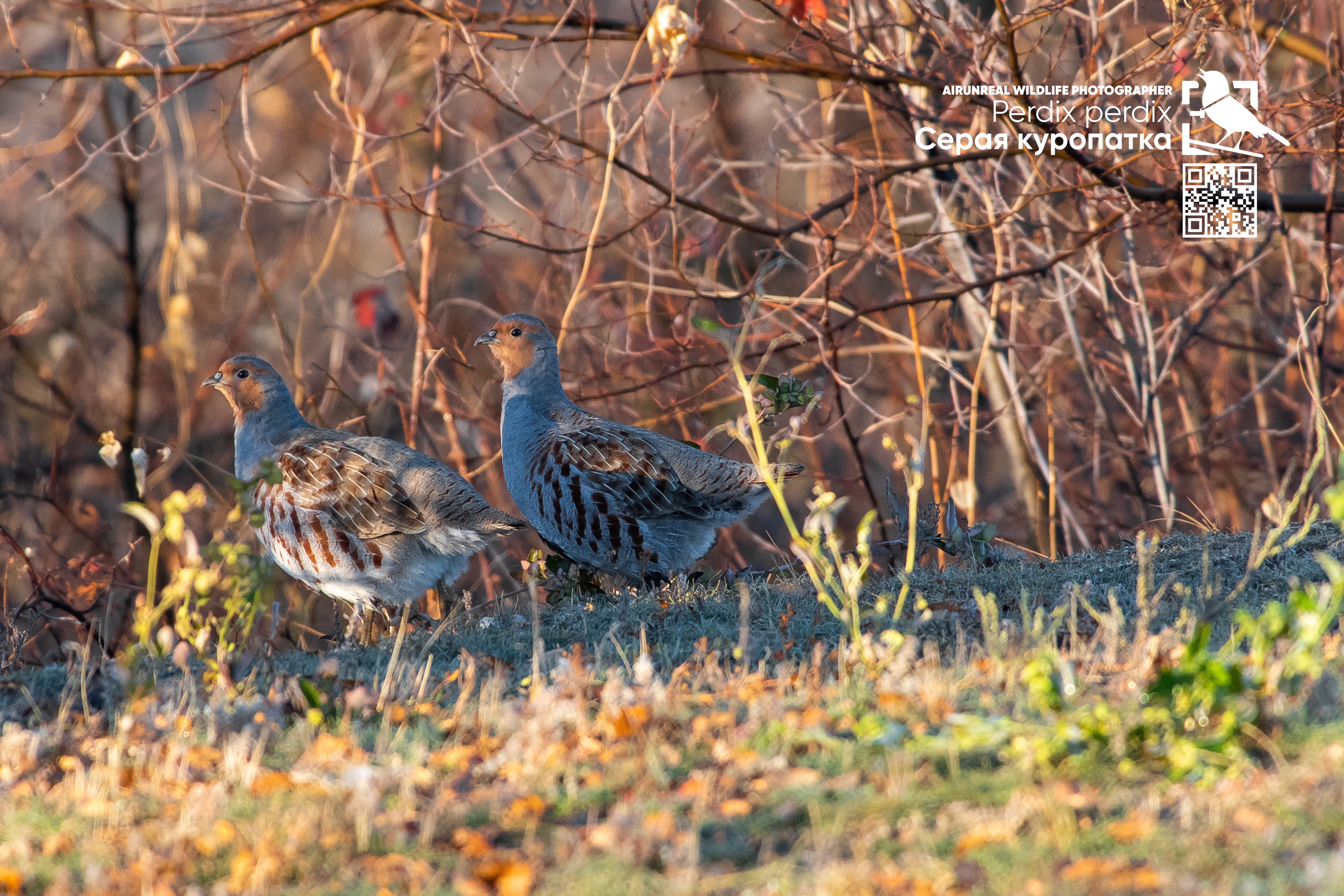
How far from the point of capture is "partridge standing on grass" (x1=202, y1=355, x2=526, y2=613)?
525cm

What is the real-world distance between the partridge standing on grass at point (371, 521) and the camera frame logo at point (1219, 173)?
355cm

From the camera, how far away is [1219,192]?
558 centimetres

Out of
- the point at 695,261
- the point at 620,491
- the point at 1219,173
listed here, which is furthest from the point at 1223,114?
the point at 695,261

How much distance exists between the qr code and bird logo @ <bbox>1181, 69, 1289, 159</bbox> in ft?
0.28

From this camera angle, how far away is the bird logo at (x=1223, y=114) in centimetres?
536

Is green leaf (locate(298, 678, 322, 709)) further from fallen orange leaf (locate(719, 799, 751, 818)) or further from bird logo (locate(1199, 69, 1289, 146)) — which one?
bird logo (locate(1199, 69, 1289, 146))

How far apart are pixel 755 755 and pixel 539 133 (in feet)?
16.0

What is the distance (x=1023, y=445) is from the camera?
7.12m

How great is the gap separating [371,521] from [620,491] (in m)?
1.12

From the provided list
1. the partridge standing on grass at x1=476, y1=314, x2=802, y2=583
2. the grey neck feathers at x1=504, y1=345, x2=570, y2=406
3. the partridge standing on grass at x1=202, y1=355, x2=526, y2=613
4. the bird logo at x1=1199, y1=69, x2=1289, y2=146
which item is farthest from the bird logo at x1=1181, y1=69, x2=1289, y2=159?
the partridge standing on grass at x1=202, y1=355, x2=526, y2=613

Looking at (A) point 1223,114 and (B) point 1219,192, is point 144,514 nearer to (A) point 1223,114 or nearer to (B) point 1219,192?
(B) point 1219,192

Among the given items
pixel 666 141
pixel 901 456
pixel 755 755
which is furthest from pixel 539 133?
pixel 755 755

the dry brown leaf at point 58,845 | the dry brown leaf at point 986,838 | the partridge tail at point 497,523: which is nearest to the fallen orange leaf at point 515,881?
the dry brown leaf at point 986,838

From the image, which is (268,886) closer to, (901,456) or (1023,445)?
(901,456)
